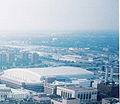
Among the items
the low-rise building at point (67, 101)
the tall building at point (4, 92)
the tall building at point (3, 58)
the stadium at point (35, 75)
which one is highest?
the tall building at point (3, 58)

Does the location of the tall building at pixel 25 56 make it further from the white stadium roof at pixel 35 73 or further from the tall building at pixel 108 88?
the tall building at pixel 108 88

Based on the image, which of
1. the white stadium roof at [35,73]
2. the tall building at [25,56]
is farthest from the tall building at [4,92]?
the tall building at [25,56]

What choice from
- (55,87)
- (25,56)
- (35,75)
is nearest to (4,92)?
(25,56)

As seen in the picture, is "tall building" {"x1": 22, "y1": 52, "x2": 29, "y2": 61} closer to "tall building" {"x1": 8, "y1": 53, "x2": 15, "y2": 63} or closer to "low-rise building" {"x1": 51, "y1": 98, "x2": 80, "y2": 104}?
"tall building" {"x1": 8, "y1": 53, "x2": 15, "y2": 63}

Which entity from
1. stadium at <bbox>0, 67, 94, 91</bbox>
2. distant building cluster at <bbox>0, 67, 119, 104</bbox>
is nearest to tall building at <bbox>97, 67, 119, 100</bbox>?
distant building cluster at <bbox>0, 67, 119, 104</bbox>

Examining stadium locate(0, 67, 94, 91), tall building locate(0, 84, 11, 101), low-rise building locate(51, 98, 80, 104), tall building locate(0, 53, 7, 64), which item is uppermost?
tall building locate(0, 53, 7, 64)

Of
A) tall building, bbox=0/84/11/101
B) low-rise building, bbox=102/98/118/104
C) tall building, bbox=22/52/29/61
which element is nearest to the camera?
tall building, bbox=0/84/11/101

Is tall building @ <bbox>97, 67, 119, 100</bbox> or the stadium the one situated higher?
the stadium

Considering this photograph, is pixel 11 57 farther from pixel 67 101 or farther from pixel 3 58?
pixel 67 101

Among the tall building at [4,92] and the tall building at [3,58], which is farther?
the tall building at [3,58]
